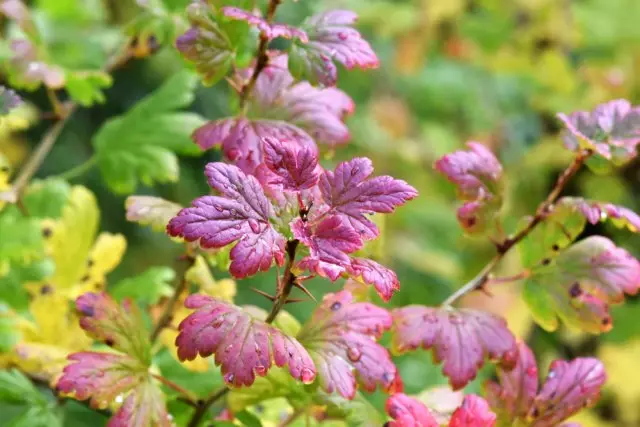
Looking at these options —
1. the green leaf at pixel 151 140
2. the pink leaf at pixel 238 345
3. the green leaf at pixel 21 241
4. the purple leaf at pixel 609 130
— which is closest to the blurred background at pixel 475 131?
the green leaf at pixel 151 140

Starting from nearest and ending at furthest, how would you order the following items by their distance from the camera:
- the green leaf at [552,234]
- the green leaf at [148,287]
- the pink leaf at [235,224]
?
the pink leaf at [235,224]
the green leaf at [552,234]
the green leaf at [148,287]

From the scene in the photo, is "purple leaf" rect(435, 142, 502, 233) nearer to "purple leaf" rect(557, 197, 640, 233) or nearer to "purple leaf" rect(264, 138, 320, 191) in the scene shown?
"purple leaf" rect(557, 197, 640, 233)

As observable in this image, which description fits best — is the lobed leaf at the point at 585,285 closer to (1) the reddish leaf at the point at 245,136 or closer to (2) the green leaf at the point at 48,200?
(1) the reddish leaf at the point at 245,136

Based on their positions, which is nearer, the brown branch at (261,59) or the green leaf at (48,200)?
the brown branch at (261,59)

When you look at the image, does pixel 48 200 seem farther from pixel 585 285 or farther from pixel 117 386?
pixel 585 285

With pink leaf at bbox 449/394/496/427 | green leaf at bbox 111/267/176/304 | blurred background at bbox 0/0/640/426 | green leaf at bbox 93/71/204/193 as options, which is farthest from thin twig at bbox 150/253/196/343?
blurred background at bbox 0/0/640/426

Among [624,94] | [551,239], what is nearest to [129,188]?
[551,239]

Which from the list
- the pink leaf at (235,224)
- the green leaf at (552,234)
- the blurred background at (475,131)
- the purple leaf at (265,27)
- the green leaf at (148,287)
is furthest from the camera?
the blurred background at (475,131)
